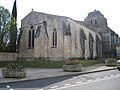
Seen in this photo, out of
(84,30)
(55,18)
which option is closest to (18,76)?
(55,18)

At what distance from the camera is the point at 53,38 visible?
3619 cm

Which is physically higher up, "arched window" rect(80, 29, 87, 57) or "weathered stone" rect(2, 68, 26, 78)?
"arched window" rect(80, 29, 87, 57)

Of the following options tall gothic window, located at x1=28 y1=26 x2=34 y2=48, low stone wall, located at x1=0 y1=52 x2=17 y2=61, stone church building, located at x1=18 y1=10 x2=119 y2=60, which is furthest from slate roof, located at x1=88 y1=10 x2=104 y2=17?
low stone wall, located at x1=0 y1=52 x2=17 y2=61

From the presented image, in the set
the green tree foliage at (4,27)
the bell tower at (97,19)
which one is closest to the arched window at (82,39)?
the green tree foliage at (4,27)

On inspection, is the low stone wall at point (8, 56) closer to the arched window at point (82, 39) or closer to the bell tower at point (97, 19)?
the arched window at point (82, 39)

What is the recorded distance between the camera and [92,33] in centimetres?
4591

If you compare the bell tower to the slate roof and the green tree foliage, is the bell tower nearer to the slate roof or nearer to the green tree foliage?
the slate roof

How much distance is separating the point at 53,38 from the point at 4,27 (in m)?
13.4

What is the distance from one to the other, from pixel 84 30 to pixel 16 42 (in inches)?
568

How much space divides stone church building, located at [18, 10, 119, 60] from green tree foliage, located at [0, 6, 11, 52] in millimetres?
4157

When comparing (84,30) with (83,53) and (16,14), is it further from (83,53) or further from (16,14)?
(16,14)

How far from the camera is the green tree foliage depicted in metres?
42.5

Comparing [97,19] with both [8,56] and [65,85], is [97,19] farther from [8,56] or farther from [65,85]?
[65,85]

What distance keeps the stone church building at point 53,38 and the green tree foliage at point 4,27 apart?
4.16 meters
